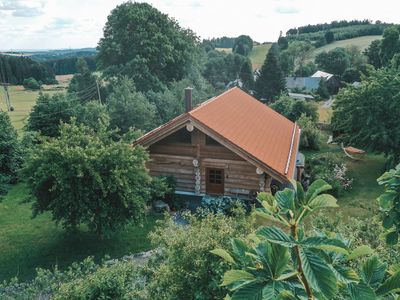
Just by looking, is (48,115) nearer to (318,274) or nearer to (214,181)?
(214,181)

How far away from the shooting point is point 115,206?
12898mm

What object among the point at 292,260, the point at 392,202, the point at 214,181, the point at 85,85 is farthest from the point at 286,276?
the point at 85,85

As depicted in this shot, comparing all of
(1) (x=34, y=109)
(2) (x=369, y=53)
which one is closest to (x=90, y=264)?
(1) (x=34, y=109)

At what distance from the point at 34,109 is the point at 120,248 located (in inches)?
662

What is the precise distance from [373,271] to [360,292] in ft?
1.42

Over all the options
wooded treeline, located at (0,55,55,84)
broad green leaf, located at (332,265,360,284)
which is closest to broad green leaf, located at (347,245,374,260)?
broad green leaf, located at (332,265,360,284)

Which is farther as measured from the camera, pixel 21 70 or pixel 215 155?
pixel 21 70

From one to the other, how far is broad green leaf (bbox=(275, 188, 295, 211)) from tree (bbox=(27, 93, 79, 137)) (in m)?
26.2

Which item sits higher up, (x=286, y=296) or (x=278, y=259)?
(x=278, y=259)

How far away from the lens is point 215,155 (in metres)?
18.0

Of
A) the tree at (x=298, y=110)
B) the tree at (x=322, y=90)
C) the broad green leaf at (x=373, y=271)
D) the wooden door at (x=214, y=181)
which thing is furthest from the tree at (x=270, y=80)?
the broad green leaf at (x=373, y=271)

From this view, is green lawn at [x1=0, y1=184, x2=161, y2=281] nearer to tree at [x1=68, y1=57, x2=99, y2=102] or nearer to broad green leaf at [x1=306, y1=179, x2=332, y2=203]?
broad green leaf at [x1=306, y1=179, x2=332, y2=203]

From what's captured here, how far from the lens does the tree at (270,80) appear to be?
→ 5353cm

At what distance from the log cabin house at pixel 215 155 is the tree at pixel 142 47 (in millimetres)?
19376
